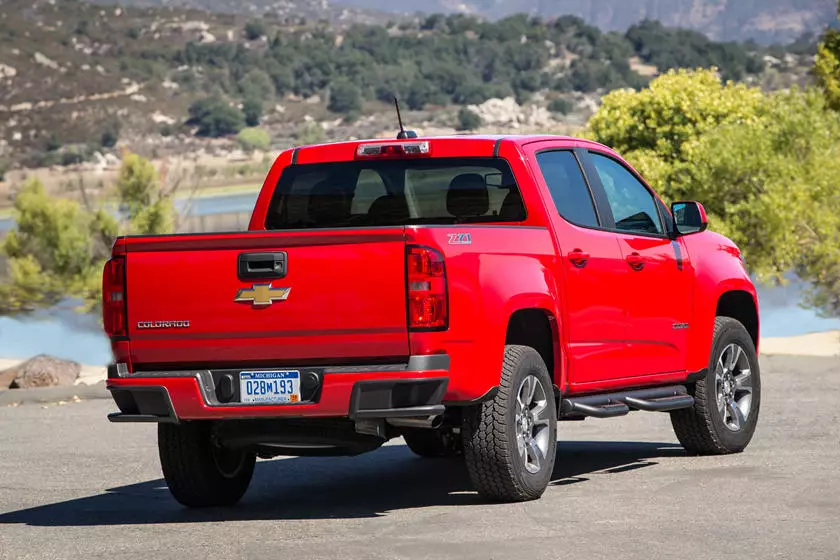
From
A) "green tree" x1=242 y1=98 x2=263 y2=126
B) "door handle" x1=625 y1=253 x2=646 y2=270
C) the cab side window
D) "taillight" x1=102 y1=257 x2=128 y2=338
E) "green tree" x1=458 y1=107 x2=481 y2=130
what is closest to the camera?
"taillight" x1=102 y1=257 x2=128 y2=338

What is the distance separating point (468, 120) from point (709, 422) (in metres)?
123

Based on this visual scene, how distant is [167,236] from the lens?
796 centimetres

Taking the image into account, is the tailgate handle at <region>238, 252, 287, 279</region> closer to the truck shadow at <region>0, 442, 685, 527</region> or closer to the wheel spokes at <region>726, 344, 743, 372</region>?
the truck shadow at <region>0, 442, 685, 527</region>

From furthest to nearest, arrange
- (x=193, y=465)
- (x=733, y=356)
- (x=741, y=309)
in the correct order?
(x=741, y=309) → (x=733, y=356) → (x=193, y=465)

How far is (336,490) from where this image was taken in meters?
9.54

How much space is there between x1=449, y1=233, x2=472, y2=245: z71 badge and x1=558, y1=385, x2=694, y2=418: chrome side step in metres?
1.51

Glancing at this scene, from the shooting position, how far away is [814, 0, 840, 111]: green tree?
4646cm

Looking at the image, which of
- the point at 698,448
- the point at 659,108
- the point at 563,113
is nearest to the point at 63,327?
the point at 659,108

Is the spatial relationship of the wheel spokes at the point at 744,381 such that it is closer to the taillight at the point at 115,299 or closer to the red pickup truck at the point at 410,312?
the red pickup truck at the point at 410,312

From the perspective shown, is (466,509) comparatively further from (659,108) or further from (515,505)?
(659,108)

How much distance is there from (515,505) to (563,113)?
13192cm

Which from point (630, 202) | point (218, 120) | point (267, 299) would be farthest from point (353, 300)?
point (218, 120)

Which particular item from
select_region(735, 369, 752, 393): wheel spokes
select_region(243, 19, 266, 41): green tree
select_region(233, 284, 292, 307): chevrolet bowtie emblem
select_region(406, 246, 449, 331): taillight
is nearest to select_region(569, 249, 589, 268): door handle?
select_region(406, 246, 449, 331): taillight

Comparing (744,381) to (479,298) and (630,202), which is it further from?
(479,298)
